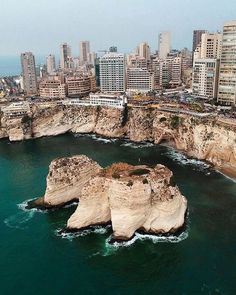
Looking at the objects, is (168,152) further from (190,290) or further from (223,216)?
(190,290)

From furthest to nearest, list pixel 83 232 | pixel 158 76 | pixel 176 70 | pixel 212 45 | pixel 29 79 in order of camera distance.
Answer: pixel 158 76, pixel 176 70, pixel 29 79, pixel 212 45, pixel 83 232

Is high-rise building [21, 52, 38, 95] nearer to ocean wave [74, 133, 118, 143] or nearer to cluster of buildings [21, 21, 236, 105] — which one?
cluster of buildings [21, 21, 236, 105]

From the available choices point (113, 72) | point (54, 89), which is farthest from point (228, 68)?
point (54, 89)

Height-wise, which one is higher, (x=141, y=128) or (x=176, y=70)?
(x=176, y=70)

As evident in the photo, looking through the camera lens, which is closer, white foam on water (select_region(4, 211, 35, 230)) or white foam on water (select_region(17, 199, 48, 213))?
white foam on water (select_region(4, 211, 35, 230))

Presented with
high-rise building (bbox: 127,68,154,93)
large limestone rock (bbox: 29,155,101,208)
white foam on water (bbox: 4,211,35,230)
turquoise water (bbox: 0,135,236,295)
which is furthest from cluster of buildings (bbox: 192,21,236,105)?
white foam on water (bbox: 4,211,35,230)

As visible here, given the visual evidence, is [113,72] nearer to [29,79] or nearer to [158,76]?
[158,76]

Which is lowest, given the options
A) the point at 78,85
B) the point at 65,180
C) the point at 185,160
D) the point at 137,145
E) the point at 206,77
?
the point at 137,145
